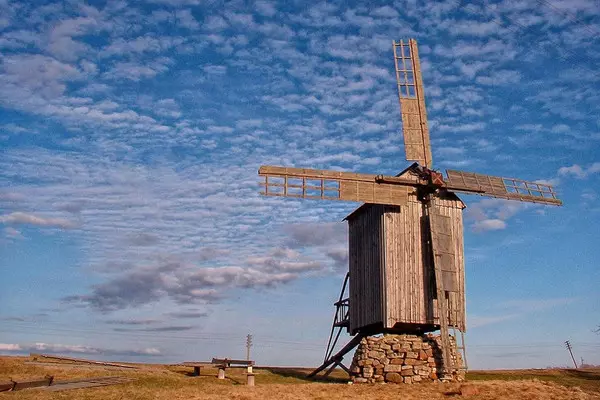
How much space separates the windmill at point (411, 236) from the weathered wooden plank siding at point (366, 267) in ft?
0.14

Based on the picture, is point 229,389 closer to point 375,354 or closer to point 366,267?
point 375,354

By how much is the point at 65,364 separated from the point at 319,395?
450 inches

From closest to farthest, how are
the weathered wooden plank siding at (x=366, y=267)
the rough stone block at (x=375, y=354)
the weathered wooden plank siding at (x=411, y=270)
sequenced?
the rough stone block at (x=375, y=354)
the weathered wooden plank siding at (x=411, y=270)
the weathered wooden plank siding at (x=366, y=267)

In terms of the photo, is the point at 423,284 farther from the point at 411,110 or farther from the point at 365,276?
the point at 411,110

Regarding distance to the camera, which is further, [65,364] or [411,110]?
[411,110]

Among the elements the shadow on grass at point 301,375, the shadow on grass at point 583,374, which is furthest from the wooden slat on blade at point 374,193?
the shadow on grass at point 583,374

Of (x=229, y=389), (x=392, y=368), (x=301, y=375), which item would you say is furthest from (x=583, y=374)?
(x=229, y=389)

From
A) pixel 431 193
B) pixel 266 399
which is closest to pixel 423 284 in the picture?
pixel 431 193

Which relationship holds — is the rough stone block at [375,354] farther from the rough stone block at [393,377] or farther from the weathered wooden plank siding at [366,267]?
the weathered wooden plank siding at [366,267]

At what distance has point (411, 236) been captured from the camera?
27.1m

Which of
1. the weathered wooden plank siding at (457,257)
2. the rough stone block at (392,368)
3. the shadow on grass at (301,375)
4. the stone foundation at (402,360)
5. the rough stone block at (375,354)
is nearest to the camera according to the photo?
the stone foundation at (402,360)

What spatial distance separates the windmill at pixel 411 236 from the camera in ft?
85.5

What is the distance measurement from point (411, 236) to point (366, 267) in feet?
9.00

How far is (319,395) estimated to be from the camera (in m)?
21.6
